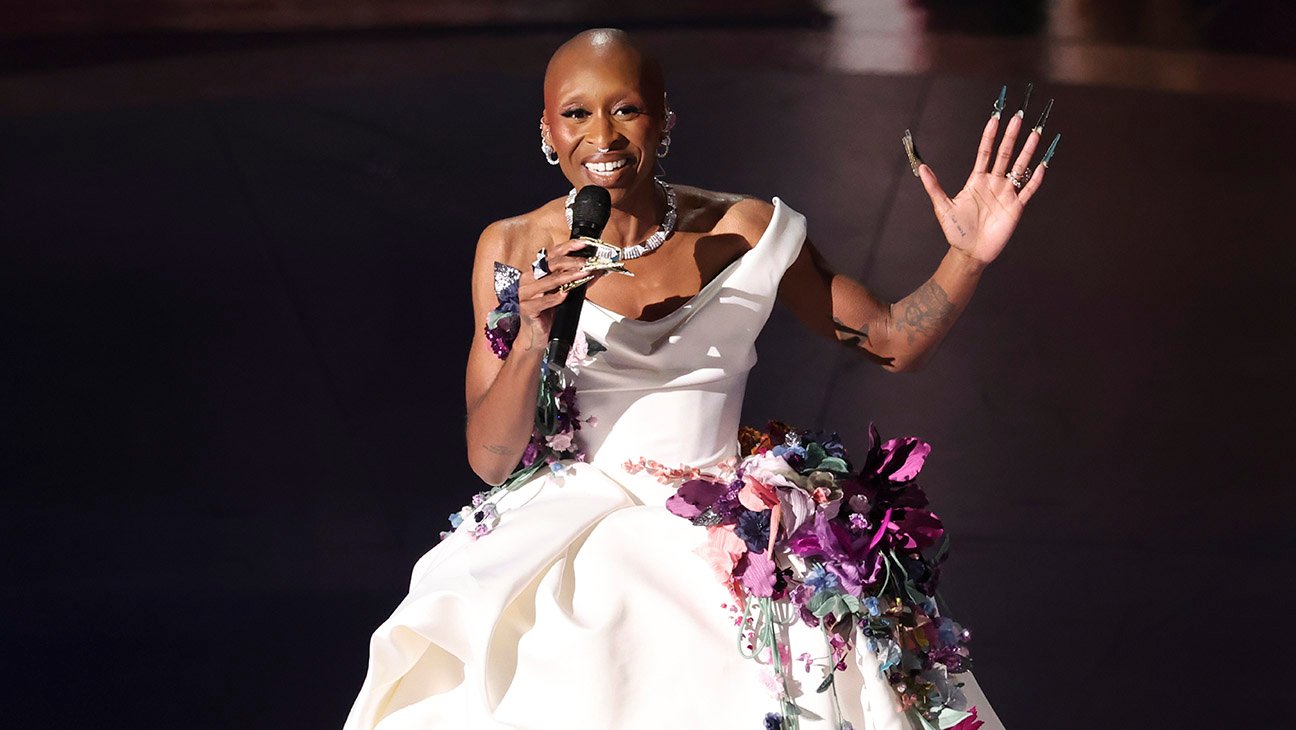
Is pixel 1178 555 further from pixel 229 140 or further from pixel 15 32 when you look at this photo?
pixel 15 32

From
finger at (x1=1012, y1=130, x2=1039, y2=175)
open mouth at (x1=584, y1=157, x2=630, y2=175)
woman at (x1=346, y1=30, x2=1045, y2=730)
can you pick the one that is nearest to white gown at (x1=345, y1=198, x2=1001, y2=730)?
woman at (x1=346, y1=30, x2=1045, y2=730)

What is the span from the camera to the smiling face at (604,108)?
93.1 inches

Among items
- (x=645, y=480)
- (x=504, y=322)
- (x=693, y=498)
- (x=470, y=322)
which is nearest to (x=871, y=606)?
(x=693, y=498)

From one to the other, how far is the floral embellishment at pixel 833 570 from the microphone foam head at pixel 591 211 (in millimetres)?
397

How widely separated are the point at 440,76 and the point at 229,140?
2.96 ft

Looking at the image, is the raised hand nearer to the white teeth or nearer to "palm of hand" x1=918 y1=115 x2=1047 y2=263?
"palm of hand" x1=918 y1=115 x2=1047 y2=263

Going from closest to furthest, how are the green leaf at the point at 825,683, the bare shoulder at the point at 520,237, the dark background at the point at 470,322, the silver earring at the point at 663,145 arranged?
the green leaf at the point at 825,683 → the silver earring at the point at 663,145 → the bare shoulder at the point at 520,237 → the dark background at the point at 470,322

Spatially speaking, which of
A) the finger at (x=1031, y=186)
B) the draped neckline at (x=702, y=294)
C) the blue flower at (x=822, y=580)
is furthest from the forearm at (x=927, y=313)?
the blue flower at (x=822, y=580)

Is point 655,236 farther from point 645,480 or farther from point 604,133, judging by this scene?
point 645,480

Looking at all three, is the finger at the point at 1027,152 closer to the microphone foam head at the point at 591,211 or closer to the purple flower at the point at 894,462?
the purple flower at the point at 894,462

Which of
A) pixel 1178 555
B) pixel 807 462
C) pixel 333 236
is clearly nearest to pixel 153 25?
pixel 333 236

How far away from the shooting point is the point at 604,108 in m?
2.37

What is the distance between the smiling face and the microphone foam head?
147mm

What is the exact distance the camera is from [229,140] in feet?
19.1
